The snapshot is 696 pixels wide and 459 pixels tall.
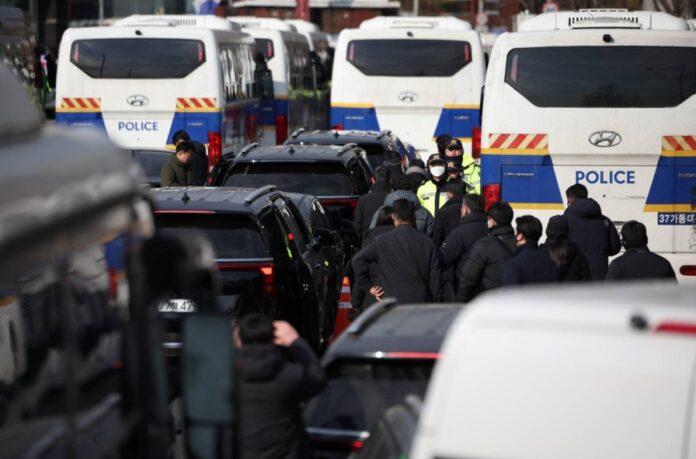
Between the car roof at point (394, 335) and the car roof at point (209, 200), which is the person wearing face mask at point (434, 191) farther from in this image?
the car roof at point (394, 335)

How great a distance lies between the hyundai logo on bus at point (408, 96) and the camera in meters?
27.8

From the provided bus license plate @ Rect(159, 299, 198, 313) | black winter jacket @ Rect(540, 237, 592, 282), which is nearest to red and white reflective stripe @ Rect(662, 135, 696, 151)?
black winter jacket @ Rect(540, 237, 592, 282)

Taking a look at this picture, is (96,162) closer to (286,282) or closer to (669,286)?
(669,286)

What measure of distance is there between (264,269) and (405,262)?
0.99 metres

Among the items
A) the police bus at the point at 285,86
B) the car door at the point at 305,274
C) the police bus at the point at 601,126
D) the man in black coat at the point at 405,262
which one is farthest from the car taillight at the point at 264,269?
the police bus at the point at 285,86

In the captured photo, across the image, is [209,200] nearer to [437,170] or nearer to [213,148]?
[437,170]

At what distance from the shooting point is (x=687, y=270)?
14.7 m

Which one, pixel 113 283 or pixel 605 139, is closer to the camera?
pixel 113 283

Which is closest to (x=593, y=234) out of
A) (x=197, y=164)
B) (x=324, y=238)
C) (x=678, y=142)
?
(x=324, y=238)

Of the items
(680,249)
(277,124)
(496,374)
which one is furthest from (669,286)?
(277,124)

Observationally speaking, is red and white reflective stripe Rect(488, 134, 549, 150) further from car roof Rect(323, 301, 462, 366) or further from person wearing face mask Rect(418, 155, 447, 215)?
car roof Rect(323, 301, 462, 366)

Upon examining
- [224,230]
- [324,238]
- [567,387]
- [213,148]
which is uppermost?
[567,387]

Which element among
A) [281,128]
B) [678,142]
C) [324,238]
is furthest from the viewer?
[281,128]

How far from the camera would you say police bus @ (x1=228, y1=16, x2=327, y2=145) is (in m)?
33.6
